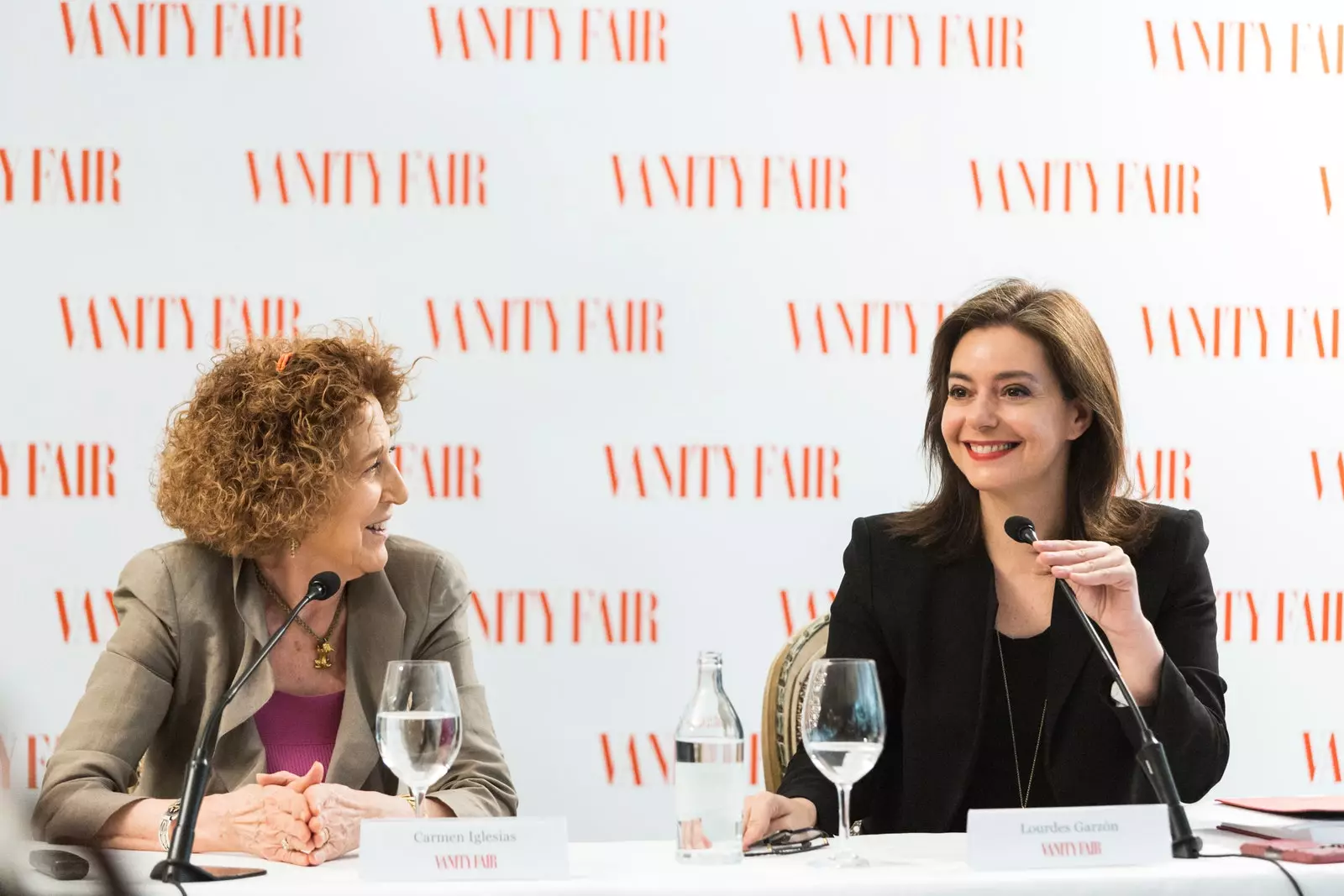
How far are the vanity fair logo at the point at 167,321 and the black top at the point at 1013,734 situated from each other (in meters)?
1.76

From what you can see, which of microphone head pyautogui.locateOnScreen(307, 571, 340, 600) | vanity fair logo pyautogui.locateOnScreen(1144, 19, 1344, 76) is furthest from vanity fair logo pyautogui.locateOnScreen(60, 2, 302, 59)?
vanity fair logo pyautogui.locateOnScreen(1144, 19, 1344, 76)

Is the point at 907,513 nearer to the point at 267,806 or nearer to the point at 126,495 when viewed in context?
the point at 267,806

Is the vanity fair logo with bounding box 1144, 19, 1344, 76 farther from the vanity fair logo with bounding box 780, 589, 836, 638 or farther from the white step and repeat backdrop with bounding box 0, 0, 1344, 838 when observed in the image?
the vanity fair logo with bounding box 780, 589, 836, 638

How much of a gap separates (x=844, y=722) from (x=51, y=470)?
225 cm

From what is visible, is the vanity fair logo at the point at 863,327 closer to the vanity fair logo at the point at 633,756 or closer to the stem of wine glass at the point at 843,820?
the vanity fair logo at the point at 633,756

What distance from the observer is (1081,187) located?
10.9ft

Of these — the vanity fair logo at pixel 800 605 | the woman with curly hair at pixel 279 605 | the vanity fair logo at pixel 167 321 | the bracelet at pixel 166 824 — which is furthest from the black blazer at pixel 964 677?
the vanity fair logo at pixel 167 321

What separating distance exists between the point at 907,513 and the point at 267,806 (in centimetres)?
119

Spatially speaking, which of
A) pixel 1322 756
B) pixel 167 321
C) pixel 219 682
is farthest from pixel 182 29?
pixel 1322 756

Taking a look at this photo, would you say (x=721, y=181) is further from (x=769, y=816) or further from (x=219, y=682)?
(x=769, y=816)

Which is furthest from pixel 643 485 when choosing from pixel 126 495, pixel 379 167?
pixel 126 495

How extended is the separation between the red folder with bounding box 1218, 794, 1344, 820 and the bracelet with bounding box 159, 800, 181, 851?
4.43 feet

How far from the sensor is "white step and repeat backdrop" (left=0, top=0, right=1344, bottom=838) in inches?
124

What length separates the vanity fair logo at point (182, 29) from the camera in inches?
124
